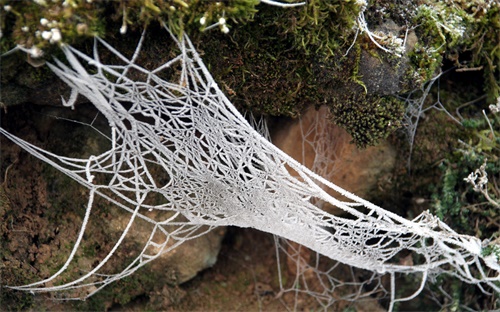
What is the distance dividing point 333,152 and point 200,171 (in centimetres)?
99

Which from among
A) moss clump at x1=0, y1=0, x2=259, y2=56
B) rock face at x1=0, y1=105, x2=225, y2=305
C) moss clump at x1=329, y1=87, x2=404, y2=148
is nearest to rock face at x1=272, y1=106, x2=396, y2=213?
moss clump at x1=329, y1=87, x2=404, y2=148

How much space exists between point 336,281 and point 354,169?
83 cm

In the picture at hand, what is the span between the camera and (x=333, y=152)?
2799mm

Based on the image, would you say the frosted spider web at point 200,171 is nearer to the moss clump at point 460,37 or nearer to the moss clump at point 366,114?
the moss clump at point 366,114

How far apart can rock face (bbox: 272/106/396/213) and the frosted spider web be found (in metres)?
0.45

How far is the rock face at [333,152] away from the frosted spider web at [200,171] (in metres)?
0.45

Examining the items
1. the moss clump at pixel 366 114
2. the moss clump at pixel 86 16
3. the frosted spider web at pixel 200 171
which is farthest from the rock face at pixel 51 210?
the moss clump at pixel 366 114

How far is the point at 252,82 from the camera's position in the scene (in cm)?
219

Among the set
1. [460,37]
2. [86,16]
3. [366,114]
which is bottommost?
[366,114]

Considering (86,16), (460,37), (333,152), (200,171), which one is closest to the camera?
(86,16)

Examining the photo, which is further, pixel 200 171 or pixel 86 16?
pixel 200 171

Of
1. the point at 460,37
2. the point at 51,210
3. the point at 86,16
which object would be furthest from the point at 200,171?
the point at 460,37

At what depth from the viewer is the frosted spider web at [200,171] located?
1852mm

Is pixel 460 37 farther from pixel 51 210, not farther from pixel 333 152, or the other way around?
pixel 51 210
